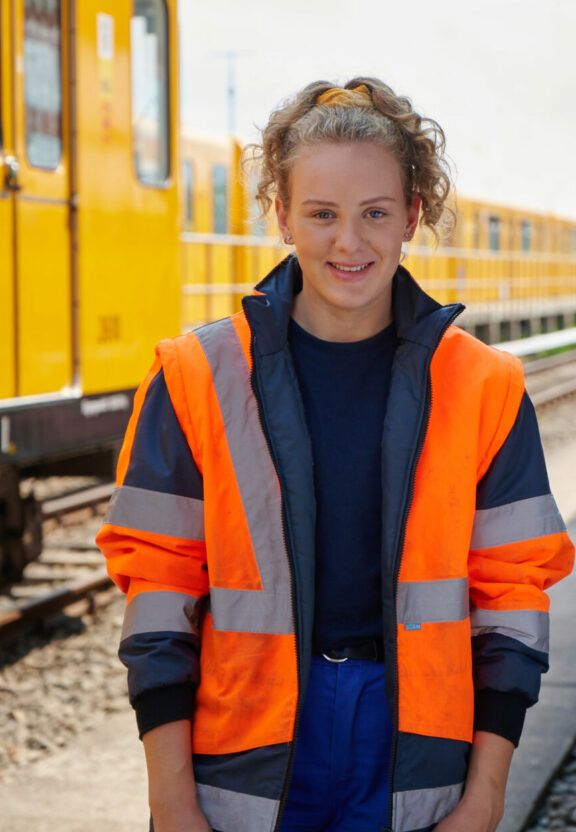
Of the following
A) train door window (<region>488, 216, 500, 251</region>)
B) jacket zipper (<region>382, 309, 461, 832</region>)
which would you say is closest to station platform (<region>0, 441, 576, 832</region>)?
jacket zipper (<region>382, 309, 461, 832</region>)

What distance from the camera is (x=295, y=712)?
1.70 m

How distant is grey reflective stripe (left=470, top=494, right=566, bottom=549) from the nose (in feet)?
1.50

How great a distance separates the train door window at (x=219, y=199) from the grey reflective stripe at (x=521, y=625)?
12.7 m

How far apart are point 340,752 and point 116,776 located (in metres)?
2.22

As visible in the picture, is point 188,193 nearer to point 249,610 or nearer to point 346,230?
point 346,230

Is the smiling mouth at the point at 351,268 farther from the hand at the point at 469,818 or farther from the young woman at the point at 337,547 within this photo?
the hand at the point at 469,818

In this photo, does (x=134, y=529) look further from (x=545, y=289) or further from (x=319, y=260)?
(x=545, y=289)

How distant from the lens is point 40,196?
5516 millimetres

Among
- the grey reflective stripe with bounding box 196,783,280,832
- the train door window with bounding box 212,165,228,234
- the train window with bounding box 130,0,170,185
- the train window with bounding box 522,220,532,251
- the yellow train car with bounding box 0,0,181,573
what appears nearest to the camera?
the grey reflective stripe with bounding box 196,783,280,832

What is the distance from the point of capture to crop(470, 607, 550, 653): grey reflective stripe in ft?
5.89

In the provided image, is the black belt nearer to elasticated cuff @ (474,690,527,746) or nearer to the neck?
elasticated cuff @ (474,690,527,746)

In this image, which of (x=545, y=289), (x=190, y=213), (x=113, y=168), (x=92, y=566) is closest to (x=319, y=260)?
(x=113, y=168)

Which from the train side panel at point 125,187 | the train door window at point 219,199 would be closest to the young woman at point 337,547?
the train side panel at point 125,187

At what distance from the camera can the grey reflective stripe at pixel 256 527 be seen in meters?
1.73
